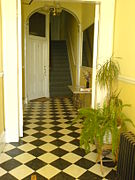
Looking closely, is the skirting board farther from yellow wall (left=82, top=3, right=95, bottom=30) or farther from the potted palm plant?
yellow wall (left=82, top=3, right=95, bottom=30)

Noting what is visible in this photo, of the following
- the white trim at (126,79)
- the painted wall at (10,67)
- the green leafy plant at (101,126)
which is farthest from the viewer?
the painted wall at (10,67)

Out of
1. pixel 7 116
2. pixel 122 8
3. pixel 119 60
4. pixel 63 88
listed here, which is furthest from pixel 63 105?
pixel 122 8

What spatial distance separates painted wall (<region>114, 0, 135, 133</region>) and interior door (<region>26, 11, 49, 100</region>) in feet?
13.0

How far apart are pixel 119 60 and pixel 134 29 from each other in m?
0.62

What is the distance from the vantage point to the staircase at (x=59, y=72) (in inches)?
315

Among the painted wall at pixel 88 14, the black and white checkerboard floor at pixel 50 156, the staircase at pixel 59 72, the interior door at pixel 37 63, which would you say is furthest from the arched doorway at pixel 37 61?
the black and white checkerboard floor at pixel 50 156

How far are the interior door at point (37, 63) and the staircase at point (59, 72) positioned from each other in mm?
628

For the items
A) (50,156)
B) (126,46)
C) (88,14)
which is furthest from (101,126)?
(88,14)

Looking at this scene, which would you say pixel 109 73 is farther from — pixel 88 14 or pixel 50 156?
pixel 88 14

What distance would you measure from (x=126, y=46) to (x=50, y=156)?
197 centimetres

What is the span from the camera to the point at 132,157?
215cm

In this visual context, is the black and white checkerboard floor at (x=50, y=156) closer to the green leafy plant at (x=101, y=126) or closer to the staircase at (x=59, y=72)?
the green leafy plant at (x=101, y=126)

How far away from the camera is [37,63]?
23.5 ft

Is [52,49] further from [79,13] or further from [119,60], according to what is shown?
[119,60]
